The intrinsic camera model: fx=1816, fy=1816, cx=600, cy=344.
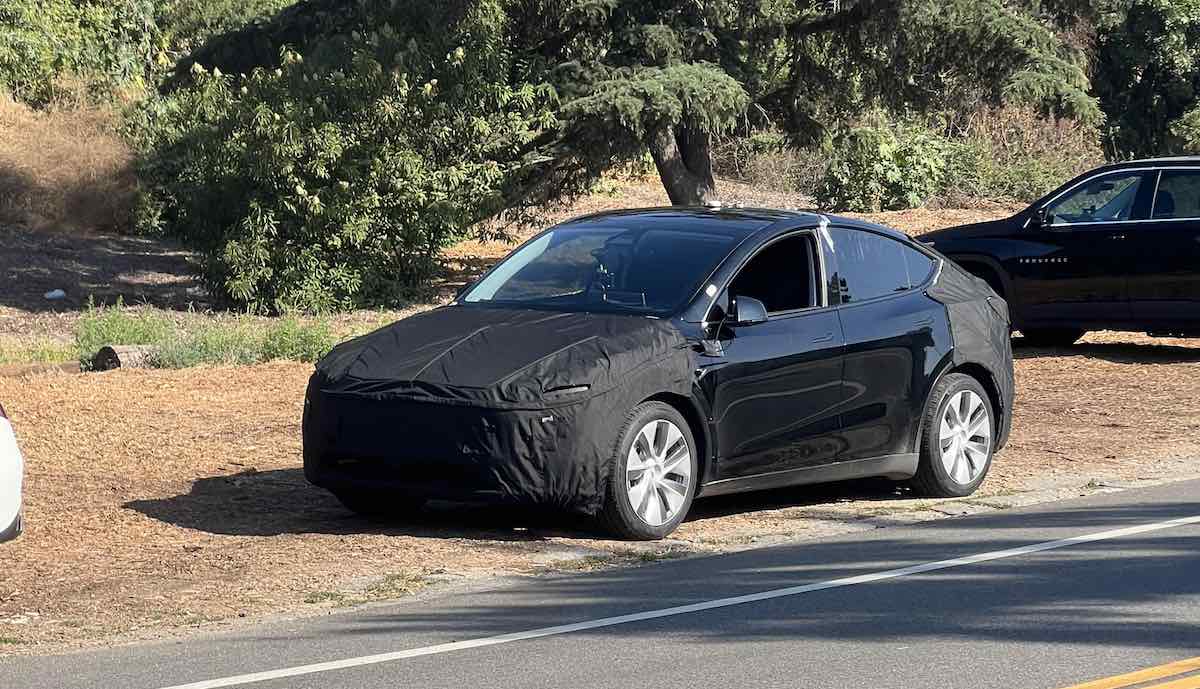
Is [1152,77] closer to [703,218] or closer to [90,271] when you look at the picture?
[90,271]

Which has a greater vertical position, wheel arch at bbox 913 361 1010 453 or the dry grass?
the dry grass

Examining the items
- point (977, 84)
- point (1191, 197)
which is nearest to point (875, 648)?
point (1191, 197)

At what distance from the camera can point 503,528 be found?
995cm

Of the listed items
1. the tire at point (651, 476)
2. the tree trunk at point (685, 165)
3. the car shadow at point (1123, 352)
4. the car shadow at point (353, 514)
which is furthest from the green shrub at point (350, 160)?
the tire at point (651, 476)

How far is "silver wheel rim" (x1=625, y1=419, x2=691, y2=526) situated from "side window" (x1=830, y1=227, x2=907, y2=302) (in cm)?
165

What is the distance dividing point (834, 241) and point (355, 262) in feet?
47.6

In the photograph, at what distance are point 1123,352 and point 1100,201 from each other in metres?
1.63

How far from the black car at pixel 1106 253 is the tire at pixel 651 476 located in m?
8.48

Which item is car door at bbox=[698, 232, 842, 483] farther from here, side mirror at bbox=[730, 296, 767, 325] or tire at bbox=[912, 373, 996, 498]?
tire at bbox=[912, 373, 996, 498]

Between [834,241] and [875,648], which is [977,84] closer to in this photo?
[834,241]

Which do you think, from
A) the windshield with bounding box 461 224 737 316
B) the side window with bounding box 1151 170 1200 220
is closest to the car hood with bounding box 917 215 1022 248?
the side window with bounding box 1151 170 1200 220

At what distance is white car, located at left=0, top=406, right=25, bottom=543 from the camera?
7.39 m

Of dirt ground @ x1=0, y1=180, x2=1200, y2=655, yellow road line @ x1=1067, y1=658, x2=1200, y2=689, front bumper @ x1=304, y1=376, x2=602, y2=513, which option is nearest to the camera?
yellow road line @ x1=1067, y1=658, x2=1200, y2=689

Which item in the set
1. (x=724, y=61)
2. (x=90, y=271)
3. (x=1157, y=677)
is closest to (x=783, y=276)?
(x=1157, y=677)
